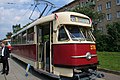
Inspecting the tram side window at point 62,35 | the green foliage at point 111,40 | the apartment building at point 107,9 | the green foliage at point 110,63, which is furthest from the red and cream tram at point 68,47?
the apartment building at point 107,9

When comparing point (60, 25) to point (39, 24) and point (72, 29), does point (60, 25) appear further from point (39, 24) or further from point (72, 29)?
point (39, 24)

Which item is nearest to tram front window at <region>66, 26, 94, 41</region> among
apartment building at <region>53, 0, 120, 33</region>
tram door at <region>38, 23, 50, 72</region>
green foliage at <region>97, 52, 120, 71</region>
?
tram door at <region>38, 23, 50, 72</region>

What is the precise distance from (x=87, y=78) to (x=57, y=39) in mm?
2066

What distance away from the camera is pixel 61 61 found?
992cm

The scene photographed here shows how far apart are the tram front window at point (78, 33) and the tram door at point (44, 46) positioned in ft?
5.02

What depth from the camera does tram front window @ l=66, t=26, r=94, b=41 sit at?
10094 millimetres

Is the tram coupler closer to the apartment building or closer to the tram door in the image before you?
the tram door

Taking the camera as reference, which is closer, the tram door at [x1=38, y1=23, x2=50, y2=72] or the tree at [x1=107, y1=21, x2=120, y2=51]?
the tram door at [x1=38, y1=23, x2=50, y2=72]

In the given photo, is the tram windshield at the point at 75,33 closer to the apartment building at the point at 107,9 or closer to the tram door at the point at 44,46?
the tram door at the point at 44,46

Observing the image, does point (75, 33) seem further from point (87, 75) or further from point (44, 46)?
point (44, 46)

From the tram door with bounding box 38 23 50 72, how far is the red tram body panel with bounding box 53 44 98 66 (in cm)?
106

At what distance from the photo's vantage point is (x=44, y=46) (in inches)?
464

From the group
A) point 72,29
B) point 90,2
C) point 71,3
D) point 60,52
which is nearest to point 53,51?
point 60,52

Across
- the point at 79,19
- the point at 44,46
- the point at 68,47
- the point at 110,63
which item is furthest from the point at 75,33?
the point at 110,63
